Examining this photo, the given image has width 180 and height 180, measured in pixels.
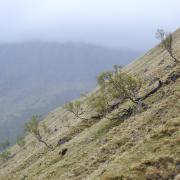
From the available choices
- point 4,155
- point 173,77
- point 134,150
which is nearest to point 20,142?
point 4,155

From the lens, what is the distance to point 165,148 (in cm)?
3975

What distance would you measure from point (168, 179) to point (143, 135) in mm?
14626

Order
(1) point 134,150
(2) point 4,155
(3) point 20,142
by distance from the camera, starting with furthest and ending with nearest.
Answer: (3) point 20,142 → (2) point 4,155 → (1) point 134,150

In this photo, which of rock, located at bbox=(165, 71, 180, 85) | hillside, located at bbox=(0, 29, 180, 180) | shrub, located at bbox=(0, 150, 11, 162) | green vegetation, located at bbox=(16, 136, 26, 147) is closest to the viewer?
hillside, located at bbox=(0, 29, 180, 180)

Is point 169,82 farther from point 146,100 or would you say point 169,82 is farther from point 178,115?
point 178,115

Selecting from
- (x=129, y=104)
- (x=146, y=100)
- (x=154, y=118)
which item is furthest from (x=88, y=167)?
(x=129, y=104)

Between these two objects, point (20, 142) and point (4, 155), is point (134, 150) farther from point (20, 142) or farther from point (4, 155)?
point (20, 142)

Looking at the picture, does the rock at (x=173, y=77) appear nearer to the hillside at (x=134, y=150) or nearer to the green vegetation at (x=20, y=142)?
the hillside at (x=134, y=150)

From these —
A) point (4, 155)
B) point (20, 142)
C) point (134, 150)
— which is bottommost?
point (134, 150)

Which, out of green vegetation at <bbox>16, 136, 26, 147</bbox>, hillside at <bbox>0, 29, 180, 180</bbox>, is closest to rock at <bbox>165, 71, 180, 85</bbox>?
hillside at <bbox>0, 29, 180, 180</bbox>

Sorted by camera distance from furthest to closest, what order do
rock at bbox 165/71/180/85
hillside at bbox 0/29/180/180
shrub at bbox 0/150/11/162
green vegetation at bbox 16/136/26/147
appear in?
1. green vegetation at bbox 16/136/26/147
2. shrub at bbox 0/150/11/162
3. rock at bbox 165/71/180/85
4. hillside at bbox 0/29/180/180

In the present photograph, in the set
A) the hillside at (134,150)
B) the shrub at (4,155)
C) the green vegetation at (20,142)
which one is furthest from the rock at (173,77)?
the green vegetation at (20,142)

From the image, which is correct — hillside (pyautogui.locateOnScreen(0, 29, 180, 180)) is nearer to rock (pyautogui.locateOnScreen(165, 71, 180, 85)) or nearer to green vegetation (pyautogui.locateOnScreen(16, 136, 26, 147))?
rock (pyautogui.locateOnScreen(165, 71, 180, 85))

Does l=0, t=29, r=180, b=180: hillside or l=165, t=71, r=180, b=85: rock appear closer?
l=0, t=29, r=180, b=180: hillside
